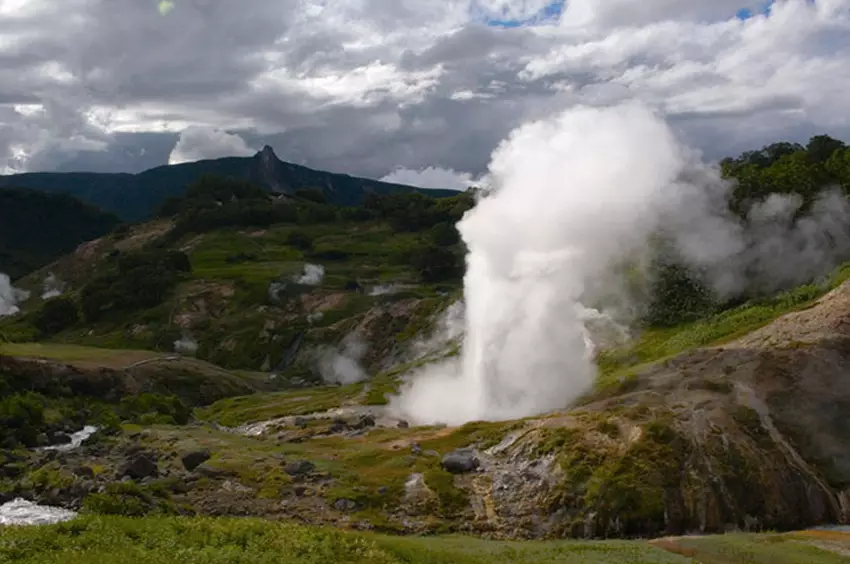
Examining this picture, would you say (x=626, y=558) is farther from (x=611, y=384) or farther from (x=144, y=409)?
(x=144, y=409)

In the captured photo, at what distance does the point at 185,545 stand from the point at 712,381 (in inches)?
1918

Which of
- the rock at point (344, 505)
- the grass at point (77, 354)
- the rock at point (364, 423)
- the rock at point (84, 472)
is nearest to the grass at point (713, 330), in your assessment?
the rock at point (364, 423)

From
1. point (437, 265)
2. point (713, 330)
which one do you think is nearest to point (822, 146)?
point (437, 265)

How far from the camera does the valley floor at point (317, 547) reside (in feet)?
105

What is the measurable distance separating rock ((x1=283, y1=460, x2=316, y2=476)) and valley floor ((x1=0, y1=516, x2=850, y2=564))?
55.8 ft

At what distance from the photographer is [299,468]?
63.1 meters

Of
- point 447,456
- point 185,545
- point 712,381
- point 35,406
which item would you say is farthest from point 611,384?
point 35,406

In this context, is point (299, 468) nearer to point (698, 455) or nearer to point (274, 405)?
point (698, 455)

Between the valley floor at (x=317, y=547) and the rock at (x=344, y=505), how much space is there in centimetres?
973

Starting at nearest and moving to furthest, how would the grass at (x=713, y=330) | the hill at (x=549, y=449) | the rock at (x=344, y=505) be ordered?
the hill at (x=549, y=449)
the rock at (x=344, y=505)
the grass at (x=713, y=330)

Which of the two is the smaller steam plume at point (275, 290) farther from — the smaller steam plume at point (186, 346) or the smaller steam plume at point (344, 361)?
the smaller steam plume at point (344, 361)

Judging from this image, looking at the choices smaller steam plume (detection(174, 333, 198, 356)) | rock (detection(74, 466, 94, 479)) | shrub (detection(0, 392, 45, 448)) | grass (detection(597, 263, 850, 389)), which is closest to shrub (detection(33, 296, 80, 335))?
smaller steam plume (detection(174, 333, 198, 356))

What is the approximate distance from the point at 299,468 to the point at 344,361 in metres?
78.2

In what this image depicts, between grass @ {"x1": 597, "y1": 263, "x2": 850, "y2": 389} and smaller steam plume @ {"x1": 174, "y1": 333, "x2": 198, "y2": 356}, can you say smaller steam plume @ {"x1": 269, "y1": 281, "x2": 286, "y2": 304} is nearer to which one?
smaller steam plume @ {"x1": 174, "y1": 333, "x2": 198, "y2": 356}
